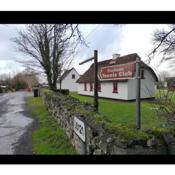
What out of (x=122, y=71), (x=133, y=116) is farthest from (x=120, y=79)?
(x=133, y=116)

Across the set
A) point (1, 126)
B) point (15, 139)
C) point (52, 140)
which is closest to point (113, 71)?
point (52, 140)

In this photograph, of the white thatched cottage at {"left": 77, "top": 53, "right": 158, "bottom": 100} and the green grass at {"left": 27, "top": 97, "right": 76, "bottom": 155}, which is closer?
the white thatched cottage at {"left": 77, "top": 53, "right": 158, "bottom": 100}

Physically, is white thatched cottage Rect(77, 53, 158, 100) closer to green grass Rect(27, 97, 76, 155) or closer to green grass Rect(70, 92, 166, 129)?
green grass Rect(70, 92, 166, 129)

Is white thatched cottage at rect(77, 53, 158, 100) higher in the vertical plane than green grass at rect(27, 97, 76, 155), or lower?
higher

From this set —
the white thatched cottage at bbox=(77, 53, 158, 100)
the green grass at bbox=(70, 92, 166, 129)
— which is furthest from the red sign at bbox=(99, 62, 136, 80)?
the green grass at bbox=(70, 92, 166, 129)

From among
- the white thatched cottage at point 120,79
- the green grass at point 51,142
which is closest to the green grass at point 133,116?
the white thatched cottage at point 120,79

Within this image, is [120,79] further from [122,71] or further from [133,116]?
[133,116]

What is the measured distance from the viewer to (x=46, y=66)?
17.2 metres

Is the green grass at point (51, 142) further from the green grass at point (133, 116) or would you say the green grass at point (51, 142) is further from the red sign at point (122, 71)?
the red sign at point (122, 71)

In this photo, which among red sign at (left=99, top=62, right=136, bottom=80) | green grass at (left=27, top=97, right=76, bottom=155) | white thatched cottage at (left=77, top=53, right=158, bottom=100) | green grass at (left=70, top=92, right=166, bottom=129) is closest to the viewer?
red sign at (left=99, top=62, right=136, bottom=80)

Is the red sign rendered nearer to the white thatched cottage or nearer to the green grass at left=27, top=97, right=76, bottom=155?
the white thatched cottage

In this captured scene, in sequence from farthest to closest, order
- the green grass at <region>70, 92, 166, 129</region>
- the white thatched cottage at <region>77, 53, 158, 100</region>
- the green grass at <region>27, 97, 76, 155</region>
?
the green grass at <region>27, 97, 76, 155</region> → the green grass at <region>70, 92, 166, 129</region> → the white thatched cottage at <region>77, 53, 158, 100</region>
